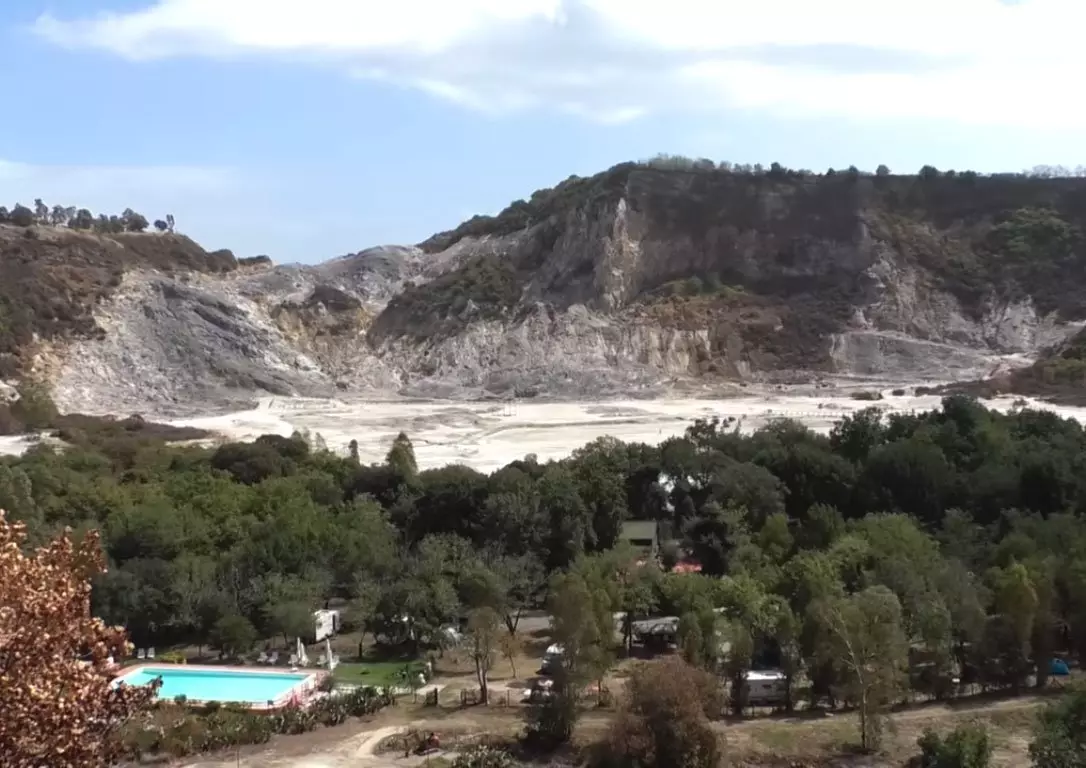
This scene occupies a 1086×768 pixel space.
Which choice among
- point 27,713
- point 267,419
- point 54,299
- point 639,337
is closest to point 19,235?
point 54,299

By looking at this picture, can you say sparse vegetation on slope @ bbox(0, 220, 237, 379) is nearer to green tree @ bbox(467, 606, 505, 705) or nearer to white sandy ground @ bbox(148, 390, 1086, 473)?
white sandy ground @ bbox(148, 390, 1086, 473)

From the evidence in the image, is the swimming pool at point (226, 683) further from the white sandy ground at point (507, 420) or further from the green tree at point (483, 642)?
the white sandy ground at point (507, 420)

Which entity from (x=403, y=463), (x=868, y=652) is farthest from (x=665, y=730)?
(x=403, y=463)

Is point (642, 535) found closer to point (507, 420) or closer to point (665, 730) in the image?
point (665, 730)

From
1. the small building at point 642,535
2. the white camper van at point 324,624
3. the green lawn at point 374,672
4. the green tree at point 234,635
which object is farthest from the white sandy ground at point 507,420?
the green lawn at point 374,672

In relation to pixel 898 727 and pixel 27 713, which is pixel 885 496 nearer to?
pixel 898 727

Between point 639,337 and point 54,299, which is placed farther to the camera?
point 639,337

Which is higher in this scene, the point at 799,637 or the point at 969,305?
the point at 969,305
